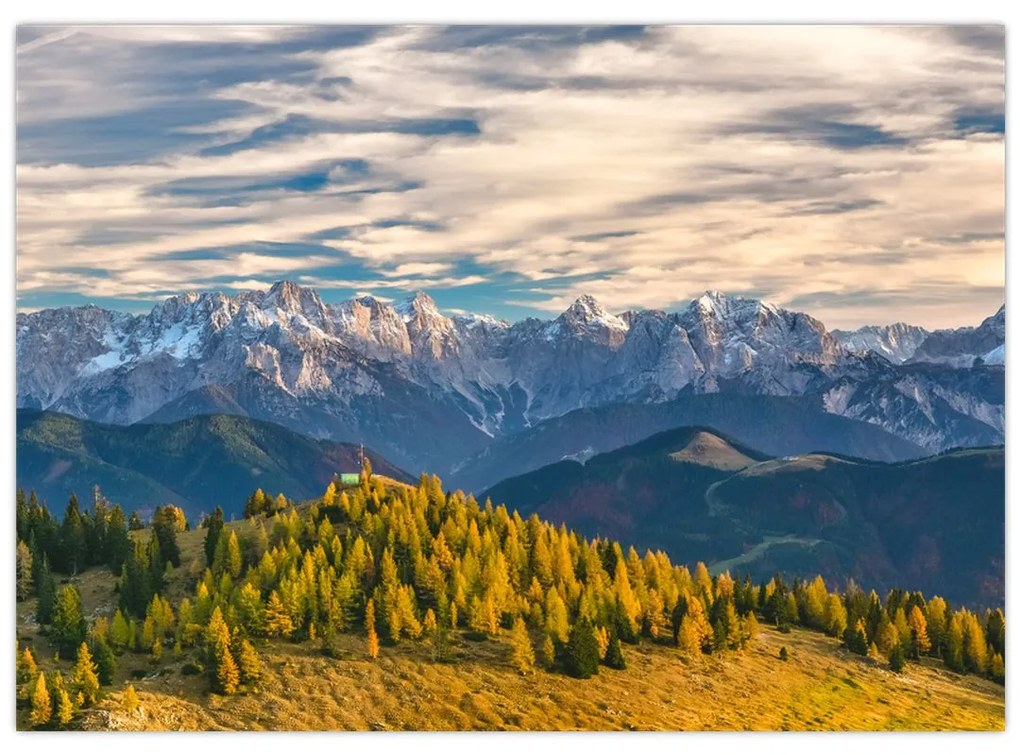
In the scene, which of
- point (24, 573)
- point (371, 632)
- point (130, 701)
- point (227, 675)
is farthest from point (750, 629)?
point (24, 573)

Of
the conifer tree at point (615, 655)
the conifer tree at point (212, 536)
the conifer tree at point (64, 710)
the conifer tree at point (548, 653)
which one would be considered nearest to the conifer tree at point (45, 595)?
the conifer tree at point (212, 536)

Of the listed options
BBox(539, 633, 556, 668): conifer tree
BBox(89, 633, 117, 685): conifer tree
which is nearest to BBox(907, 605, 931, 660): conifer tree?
BBox(539, 633, 556, 668): conifer tree

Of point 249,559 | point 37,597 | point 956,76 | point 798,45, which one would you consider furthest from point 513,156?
point 37,597

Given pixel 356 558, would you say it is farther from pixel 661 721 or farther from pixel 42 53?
pixel 42 53

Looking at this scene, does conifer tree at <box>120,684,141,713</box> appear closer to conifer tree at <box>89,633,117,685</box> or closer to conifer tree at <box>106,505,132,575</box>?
conifer tree at <box>89,633,117,685</box>

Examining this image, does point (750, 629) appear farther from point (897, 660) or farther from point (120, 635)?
point (120, 635)

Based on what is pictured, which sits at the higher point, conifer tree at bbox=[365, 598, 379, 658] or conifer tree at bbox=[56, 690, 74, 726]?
conifer tree at bbox=[56, 690, 74, 726]

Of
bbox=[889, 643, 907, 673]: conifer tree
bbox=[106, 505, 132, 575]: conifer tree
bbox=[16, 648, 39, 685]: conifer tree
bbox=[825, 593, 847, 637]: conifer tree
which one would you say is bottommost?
bbox=[825, 593, 847, 637]: conifer tree

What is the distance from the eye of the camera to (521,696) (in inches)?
3039

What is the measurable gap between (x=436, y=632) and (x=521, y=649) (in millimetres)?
6012

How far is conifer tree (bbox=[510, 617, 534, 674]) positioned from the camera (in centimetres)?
8125

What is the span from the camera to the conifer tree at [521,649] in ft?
267

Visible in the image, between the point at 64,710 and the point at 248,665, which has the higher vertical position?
the point at 64,710

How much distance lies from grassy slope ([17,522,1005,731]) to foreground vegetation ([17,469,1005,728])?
0.61ft
